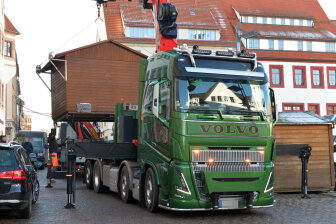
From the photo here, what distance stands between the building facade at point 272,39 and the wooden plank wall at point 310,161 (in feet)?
117

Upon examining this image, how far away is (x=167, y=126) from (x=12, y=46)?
127 feet

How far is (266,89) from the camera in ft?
37.2

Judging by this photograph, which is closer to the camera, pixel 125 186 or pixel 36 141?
pixel 125 186

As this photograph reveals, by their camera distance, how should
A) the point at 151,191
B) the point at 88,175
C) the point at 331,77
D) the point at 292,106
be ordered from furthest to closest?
the point at 331,77, the point at 292,106, the point at 88,175, the point at 151,191

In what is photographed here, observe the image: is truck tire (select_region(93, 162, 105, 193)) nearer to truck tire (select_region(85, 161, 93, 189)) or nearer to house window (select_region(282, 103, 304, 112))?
truck tire (select_region(85, 161, 93, 189))

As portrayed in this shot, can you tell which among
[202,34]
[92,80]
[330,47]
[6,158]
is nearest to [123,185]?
[6,158]

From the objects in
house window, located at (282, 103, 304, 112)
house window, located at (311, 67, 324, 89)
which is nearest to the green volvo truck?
house window, located at (282, 103, 304, 112)

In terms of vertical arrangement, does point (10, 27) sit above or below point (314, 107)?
above

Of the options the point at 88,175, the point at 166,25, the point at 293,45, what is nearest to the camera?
the point at 166,25

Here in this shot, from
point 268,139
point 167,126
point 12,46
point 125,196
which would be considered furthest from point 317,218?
point 12,46

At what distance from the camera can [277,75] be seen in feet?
172

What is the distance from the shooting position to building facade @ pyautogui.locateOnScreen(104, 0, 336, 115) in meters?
52.0

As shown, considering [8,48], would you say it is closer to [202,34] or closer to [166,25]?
[202,34]

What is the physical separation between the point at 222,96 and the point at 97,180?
7.09 m
